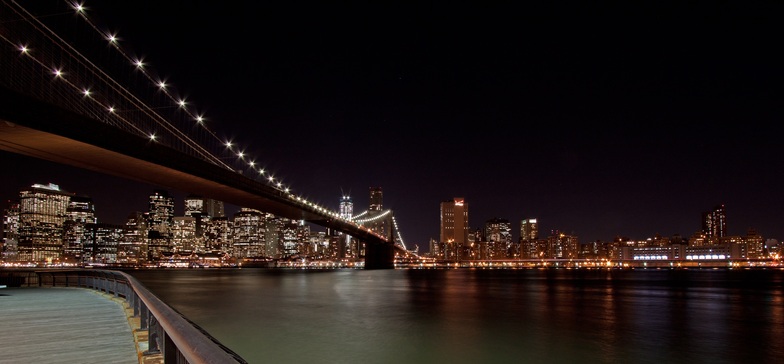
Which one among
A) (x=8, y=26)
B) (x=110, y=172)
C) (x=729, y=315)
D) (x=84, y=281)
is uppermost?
(x=8, y=26)

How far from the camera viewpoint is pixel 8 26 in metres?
27.3

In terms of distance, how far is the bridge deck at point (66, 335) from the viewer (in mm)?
6832

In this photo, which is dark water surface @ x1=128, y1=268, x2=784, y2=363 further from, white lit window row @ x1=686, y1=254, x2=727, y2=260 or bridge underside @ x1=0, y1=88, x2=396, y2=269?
white lit window row @ x1=686, y1=254, x2=727, y2=260

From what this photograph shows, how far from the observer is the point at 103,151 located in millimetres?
34906

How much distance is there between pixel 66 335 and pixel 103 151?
2900 centimetres

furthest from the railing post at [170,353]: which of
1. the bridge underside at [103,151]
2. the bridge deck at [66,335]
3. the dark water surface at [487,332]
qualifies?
the bridge underside at [103,151]

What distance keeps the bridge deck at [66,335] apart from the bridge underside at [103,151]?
703 inches

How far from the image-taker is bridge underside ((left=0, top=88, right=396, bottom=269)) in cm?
2847

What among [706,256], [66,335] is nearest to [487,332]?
[66,335]

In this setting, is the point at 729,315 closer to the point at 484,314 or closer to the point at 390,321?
the point at 484,314

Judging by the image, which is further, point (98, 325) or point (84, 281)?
point (84, 281)

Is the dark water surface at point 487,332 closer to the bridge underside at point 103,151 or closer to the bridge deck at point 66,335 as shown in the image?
the bridge deck at point 66,335

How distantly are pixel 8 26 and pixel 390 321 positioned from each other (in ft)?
69.5

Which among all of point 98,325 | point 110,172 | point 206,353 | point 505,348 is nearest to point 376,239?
point 110,172
